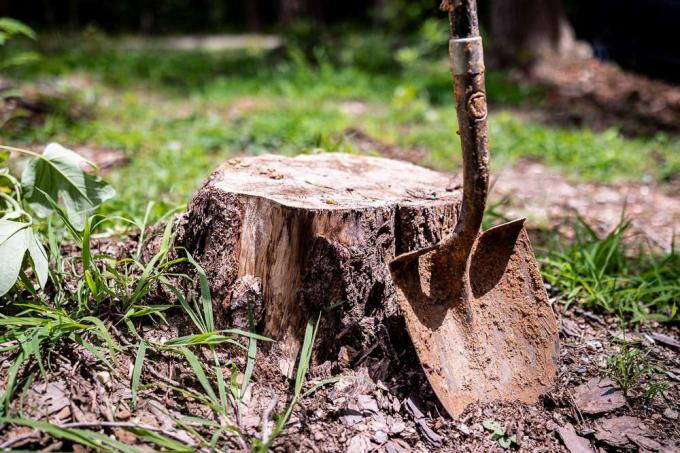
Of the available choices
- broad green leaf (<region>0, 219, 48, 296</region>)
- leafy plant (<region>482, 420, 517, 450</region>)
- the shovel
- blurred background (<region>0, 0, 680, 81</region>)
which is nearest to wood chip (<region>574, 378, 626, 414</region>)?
the shovel

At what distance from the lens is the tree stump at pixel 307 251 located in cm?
186

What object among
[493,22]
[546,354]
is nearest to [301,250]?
[546,354]

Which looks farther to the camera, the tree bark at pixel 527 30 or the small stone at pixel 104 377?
the tree bark at pixel 527 30

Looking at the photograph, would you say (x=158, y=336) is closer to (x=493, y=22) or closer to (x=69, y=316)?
(x=69, y=316)

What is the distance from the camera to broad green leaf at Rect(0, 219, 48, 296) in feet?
5.90

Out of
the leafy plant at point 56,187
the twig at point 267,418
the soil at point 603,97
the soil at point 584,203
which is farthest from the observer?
the soil at point 603,97

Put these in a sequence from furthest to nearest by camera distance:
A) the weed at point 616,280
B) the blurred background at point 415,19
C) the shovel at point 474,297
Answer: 1. the blurred background at point 415,19
2. the weed at point 616,280
3. the shovel at point 474,297

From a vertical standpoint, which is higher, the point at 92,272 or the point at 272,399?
the point at 92,272

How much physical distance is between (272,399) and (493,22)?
21.8 ft

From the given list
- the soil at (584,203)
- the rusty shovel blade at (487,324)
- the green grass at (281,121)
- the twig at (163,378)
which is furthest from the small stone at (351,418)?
the soil at (584,203)

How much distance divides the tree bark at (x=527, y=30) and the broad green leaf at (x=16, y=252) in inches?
250

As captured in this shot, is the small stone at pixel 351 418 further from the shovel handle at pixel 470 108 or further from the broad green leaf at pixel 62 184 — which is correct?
the broad green leaf at pixel 62 184

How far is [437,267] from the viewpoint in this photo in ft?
6.24

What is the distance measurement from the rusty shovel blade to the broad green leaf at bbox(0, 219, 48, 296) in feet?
3.54
